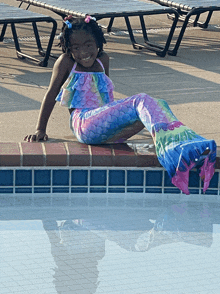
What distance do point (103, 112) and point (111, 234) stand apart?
3.37 feet

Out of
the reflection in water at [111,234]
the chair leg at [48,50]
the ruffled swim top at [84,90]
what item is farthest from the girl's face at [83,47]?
the chair leg at [48,50]

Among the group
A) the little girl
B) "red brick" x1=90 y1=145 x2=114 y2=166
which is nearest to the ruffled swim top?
the little girl

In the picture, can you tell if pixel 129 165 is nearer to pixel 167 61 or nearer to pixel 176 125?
pixel 176 125

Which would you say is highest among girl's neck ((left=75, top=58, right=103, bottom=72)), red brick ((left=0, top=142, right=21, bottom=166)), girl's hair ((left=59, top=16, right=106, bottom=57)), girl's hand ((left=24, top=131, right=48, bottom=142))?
girl's hair ((left=59, top=16, right=106, bottom=57))

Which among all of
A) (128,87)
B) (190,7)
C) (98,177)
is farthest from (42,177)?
(190,7)

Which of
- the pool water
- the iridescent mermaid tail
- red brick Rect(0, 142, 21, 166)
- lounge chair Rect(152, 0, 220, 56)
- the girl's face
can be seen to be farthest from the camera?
lounge chair Rect(152, 0, 220, 56)

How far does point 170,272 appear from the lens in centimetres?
324

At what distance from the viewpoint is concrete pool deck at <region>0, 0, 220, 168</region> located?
4.34 m

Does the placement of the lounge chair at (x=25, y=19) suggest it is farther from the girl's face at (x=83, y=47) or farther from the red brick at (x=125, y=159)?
the red brick at (x=125, y=159)

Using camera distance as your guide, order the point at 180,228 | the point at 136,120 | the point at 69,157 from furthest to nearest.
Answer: the point at 136,120 < the point at 69,157 < the point at 180,228

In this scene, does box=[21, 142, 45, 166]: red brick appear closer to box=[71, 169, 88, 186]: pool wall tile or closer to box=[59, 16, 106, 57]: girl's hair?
box=[71, 169, 88, 186]: pool wall tile

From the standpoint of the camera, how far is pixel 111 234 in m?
3.67

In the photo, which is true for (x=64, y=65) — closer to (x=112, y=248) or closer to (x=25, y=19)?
(x=112, y=248)

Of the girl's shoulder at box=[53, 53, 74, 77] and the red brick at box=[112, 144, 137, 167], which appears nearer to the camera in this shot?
the red brick at box=[112, 144, 137, 167]
